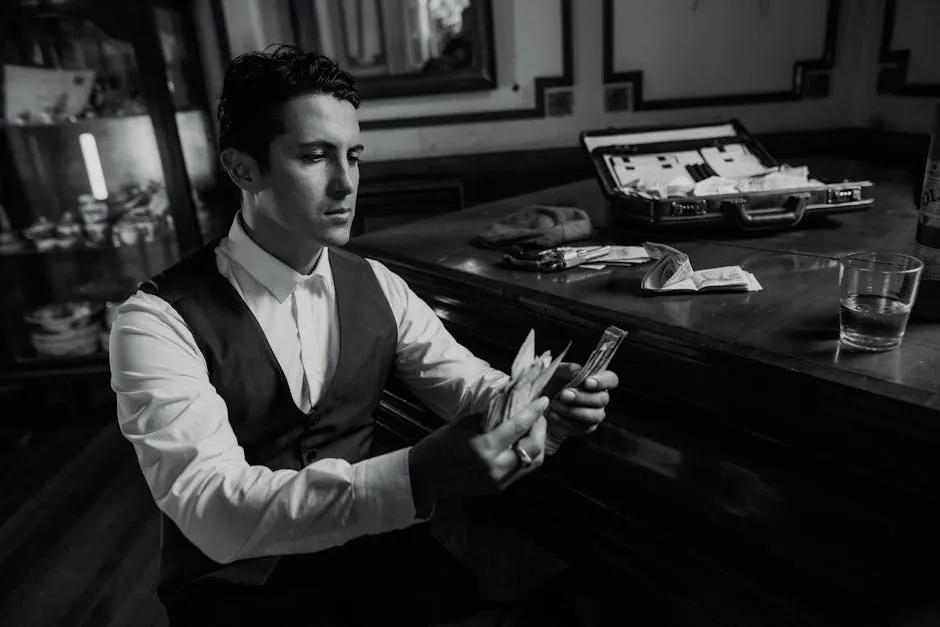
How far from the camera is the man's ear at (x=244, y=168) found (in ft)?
3.47

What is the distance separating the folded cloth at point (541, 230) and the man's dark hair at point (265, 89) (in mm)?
502

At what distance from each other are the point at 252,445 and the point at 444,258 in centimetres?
56

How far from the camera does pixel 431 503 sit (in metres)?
0.86

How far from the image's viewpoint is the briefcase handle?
1374 millimetres

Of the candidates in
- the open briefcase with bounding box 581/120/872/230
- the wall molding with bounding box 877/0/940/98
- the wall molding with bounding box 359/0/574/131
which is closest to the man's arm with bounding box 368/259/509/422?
the open briefcase with bounding box 581/120/872/230

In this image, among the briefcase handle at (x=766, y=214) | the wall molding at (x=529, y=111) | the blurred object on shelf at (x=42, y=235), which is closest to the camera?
the briefcase handle at (x=766, y=214)

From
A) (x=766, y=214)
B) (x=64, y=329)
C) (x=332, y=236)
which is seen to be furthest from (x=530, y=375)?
(x=64, y=329)

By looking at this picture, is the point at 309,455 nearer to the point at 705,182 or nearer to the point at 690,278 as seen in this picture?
the point at 690,278

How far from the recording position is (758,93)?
2783 millimetres

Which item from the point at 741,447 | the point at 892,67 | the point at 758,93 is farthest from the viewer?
the point at 758,93

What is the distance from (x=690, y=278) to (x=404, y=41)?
2141mm

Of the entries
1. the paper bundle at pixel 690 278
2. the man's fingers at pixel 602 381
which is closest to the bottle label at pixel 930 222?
the paper bundle at pixel 690 278

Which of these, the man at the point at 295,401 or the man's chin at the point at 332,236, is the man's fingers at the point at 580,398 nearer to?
the man at the point at 295,401

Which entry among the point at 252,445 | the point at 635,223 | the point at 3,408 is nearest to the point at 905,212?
the point at 635,223
